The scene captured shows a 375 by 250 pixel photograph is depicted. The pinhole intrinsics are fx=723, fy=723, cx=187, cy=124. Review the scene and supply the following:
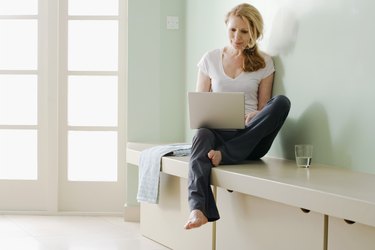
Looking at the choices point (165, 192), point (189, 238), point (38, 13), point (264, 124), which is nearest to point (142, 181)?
point (165, 192)

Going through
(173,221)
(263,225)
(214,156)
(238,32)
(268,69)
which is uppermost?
(238,32)

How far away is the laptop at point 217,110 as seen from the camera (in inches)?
138

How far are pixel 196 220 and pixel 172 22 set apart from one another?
6.46ft

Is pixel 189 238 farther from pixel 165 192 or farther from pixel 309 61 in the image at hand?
pixel 309 61

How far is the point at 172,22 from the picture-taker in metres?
4.80

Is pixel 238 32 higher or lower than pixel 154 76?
higher

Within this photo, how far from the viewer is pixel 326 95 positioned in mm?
3430

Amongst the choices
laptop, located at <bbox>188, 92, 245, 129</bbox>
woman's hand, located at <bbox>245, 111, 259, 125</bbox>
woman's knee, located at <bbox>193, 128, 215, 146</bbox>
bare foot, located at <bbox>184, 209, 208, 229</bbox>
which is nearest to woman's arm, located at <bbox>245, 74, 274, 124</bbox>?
woman's hand, located at <bbox>245, 111, 259, 125</bbox>

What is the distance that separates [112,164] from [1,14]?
1275 millimetres

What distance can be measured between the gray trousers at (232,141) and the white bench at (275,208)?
2.6 inches

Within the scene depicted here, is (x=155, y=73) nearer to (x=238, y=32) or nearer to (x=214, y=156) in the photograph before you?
(x=238, y=32)

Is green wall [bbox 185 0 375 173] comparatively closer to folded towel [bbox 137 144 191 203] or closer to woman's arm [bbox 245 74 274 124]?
woman's arm [bbox 245 74 274 124]

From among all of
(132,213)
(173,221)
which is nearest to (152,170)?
(173,221)

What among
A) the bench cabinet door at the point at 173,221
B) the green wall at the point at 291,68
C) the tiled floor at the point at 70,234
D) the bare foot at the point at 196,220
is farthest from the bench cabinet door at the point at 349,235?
the tiled floor at the point at 70,234
